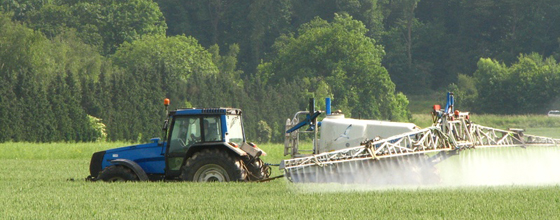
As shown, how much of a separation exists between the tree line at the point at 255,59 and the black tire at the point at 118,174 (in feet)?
117

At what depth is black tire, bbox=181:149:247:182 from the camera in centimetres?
2064

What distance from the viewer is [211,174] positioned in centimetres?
2088

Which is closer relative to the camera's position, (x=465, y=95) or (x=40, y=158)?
(x=40, y=158)

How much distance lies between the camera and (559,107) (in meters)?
88.7

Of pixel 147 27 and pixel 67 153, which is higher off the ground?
pixel 147 27

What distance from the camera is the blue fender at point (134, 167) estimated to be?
68.9ft

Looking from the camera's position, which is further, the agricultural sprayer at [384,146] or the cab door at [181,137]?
the cab door at [181,137]

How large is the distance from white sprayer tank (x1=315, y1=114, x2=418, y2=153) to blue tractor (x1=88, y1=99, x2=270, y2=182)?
1.72 metres

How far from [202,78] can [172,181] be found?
5144 cm

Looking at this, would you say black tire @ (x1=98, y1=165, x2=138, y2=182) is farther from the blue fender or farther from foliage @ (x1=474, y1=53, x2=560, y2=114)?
foliage @ (x1=474, y1=53, x2=560, y2=114)

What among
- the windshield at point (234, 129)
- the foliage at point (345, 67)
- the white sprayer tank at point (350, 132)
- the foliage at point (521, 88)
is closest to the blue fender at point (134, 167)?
the windshield at point (234, 129)

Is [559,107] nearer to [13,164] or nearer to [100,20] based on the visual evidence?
[100,20]

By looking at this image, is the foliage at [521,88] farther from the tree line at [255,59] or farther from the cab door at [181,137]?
the cab door at [181,137]

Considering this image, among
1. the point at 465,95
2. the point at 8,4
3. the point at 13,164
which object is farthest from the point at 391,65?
the point at 13,164
